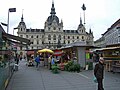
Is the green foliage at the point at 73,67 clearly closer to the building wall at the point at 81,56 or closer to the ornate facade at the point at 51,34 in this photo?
the building wall at the point at 81,56

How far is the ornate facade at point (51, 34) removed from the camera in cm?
14600

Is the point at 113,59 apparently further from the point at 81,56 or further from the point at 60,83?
the point at 60,83

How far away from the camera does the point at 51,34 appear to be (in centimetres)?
14738

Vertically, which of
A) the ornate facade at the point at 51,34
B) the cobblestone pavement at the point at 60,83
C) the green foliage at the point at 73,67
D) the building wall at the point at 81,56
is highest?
the ornate facade at the point at 51,34

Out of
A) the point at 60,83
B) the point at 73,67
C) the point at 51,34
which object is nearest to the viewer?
the point at 60,83

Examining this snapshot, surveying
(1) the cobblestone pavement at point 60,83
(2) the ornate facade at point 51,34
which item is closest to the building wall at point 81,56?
(1) the cobblestone pavement at point 60,83

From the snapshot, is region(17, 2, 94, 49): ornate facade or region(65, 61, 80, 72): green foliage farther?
region(17, 2, 94, 49): ornate facade

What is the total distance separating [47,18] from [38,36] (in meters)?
12.4

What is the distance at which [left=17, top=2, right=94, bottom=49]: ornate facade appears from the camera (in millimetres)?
146000

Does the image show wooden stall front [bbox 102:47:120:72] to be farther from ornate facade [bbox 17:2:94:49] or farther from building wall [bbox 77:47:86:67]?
ornate facade [bbox 17:2:94:49]

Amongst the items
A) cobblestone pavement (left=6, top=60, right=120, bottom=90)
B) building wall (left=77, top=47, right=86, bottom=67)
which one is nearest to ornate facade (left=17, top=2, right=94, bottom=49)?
building wall (left=77, top=47, right=86, bottom=67)

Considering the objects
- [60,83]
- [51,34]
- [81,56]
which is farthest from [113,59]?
[51,34]

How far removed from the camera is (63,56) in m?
31.4

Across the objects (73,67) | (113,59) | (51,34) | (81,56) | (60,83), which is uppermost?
(51,34)
